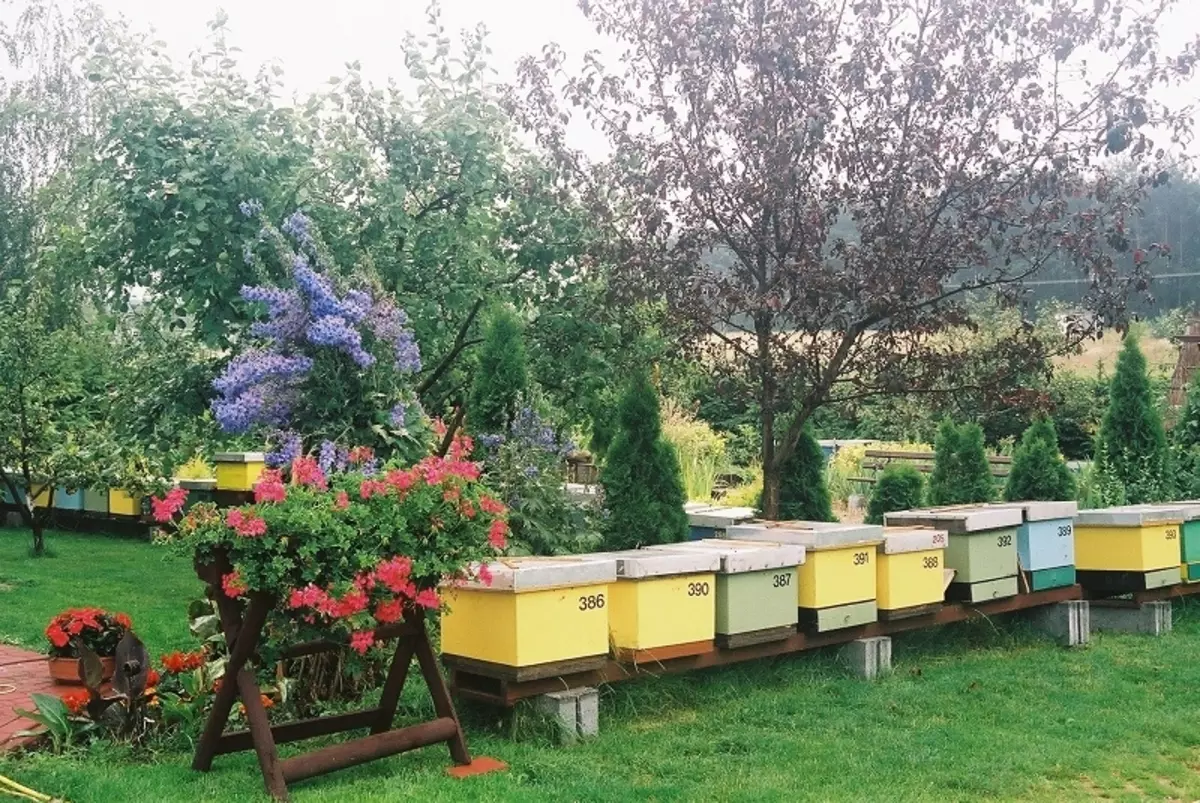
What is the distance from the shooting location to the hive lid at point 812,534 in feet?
22.3

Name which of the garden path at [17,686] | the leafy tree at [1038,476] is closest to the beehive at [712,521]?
the leafy tree at [1038,476]

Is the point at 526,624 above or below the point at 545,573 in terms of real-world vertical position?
below

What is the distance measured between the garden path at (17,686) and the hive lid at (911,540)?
486 cm

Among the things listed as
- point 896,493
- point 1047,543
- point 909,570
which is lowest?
point 909,570

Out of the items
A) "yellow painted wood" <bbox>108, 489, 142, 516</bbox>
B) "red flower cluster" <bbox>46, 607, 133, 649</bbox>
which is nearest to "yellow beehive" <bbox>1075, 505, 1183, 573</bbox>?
"red flower cluster" <bbox>46, 607, 133, 649</bbox>

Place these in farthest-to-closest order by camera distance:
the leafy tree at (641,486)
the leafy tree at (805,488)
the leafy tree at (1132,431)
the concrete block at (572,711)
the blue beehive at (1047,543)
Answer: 1. the leafy tree at (1132,431)
2. the leafy tree at (805,488)
3. the blue beehive at (1047,543)
4. the leafy tree at (641,486)
5. the concrete block at (572,711)

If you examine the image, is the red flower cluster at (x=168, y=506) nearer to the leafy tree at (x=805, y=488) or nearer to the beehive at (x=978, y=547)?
the beehive at (x=978, y=547)

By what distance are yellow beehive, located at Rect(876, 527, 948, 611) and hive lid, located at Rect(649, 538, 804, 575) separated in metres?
0.84

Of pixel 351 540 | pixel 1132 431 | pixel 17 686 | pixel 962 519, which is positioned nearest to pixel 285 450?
pixel 351 540

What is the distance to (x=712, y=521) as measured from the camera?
328 inches

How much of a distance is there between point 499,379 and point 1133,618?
16.7 ft

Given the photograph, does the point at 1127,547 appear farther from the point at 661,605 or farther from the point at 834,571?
the point at 661,605

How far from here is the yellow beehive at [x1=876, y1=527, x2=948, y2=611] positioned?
7.23 meters

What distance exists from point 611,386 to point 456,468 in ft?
13.9
